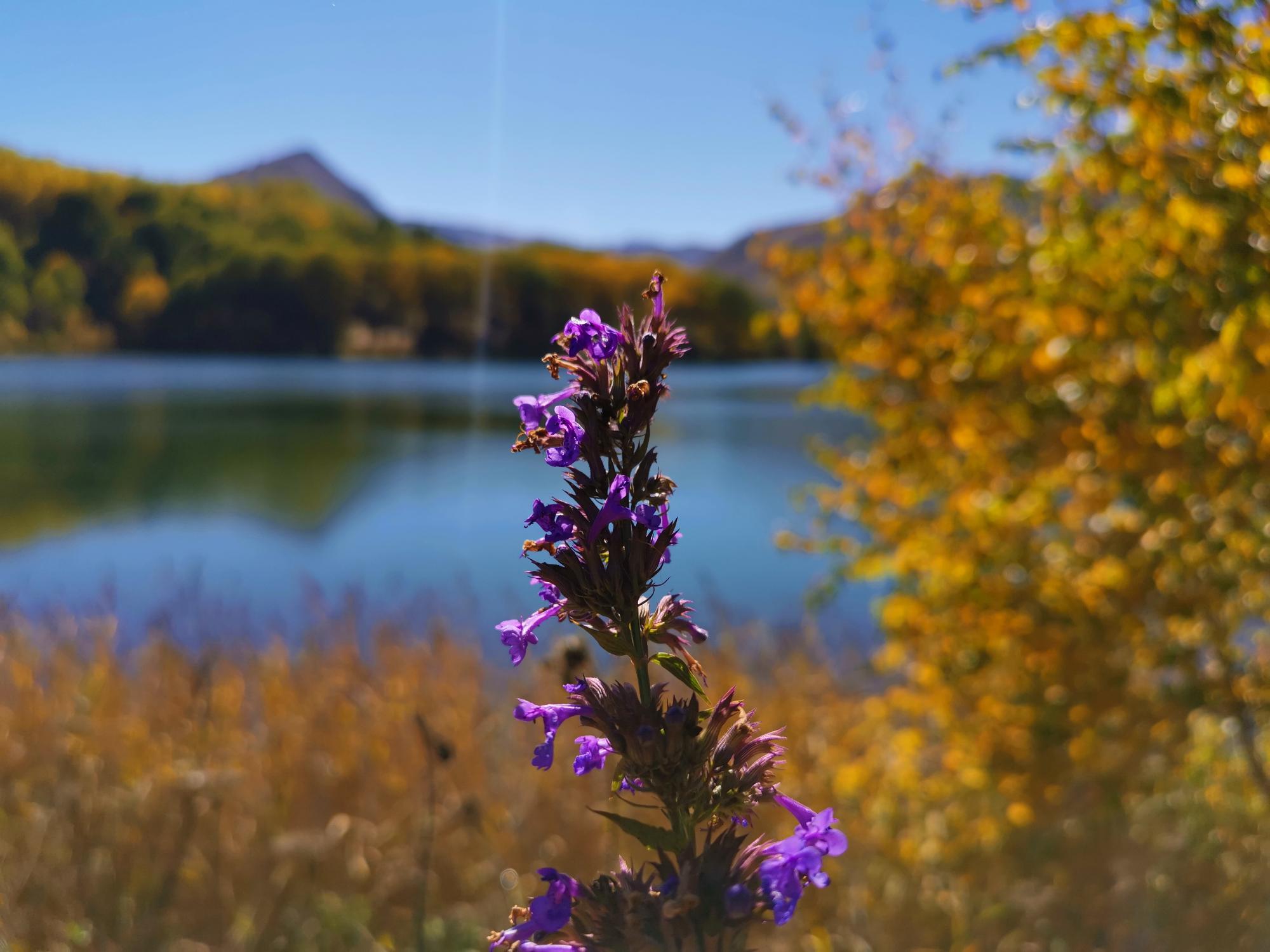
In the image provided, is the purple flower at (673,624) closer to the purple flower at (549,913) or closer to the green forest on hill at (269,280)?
the purple flower at (549,913)

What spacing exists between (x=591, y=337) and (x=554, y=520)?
0.48 ft

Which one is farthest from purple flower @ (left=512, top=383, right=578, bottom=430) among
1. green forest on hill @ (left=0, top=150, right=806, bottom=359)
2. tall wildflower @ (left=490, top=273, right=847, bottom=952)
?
green forest on hill @ (left=0, top=150, right=806, bottom=359)

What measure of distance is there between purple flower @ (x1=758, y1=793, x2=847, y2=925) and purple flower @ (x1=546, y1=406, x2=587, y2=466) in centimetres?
31

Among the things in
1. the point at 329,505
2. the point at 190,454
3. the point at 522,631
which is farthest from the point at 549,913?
the point at 190,454

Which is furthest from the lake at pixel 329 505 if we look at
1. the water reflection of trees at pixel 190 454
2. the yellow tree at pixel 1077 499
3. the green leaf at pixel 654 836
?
the yellow tree at pixel 1077 499

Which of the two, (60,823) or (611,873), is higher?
(611,873)

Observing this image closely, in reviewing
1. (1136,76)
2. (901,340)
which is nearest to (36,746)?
(901,340)

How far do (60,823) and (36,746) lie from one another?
26.9 inches

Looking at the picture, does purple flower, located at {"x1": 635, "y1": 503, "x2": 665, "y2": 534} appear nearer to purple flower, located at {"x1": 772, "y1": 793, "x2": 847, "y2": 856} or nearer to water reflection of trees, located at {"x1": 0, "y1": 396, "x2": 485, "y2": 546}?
purple flower, located at {"x1": 772, "y1": 793, "x2": 847, "y2": 856}

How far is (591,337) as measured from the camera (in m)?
0.73

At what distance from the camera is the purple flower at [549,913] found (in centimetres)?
74

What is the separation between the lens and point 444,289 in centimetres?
3112

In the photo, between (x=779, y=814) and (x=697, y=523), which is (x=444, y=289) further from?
(x=779, y=814)

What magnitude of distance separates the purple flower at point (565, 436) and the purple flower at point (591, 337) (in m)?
0.05
